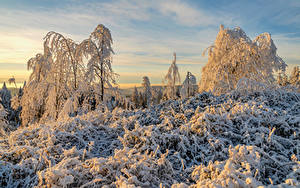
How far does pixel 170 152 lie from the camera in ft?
11.1

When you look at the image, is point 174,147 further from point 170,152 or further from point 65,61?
point 65,61

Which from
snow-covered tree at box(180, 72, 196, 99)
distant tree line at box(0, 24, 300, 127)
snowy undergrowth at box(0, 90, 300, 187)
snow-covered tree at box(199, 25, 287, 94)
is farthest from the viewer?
snow-covered tree at box(180, 72, 196, 99)

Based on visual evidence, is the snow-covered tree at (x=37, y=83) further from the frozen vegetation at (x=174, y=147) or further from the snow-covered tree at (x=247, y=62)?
the snow-covered tree at (x=247, y=62)

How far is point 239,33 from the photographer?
40.3ft

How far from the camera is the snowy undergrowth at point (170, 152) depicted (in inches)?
98.0

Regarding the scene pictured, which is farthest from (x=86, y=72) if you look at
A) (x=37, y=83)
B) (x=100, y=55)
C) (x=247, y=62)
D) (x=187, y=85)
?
(x=187, y=85)

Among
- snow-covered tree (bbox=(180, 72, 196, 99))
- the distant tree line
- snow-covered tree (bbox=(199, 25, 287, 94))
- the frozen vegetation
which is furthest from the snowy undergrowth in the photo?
snow-covered tree (bbox=(180, 72, 196, 99))

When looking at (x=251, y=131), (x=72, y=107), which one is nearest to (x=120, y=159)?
(x=251, y=131)

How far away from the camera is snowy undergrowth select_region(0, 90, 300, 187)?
8.17 feet

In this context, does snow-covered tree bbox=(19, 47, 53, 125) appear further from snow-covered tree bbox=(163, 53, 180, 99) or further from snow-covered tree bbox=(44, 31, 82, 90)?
snow-covered tree bbox=(163, 53, 180, 99)

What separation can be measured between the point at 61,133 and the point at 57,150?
590 mm

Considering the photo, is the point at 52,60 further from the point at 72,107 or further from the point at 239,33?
the point at 239,33

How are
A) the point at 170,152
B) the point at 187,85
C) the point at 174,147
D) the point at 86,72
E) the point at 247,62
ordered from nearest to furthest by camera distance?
1. the point at 170,152
2. the point at 174,147
3. the point at 86,72
4. the point at 247,62
5. the point at 187,85

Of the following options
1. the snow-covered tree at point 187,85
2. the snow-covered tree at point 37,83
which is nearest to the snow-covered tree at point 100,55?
the snow-covered tree at point 37,83
